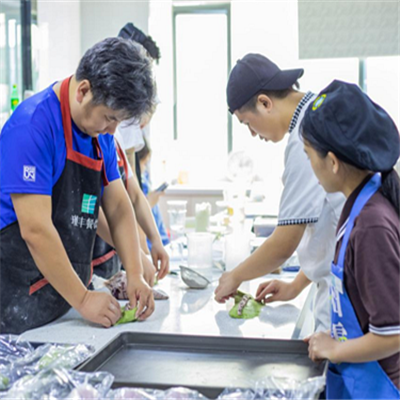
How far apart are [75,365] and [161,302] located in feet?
2.05

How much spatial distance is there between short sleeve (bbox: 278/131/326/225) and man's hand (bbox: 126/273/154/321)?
413 mm

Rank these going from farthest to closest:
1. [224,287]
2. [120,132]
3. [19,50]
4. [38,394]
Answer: [19,50]
[120,132]
[224,287]
[38,394]

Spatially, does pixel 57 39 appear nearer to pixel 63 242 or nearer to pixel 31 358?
pixel 63 242

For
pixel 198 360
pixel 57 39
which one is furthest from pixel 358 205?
pixel 57 39

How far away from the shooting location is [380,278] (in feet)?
3.31

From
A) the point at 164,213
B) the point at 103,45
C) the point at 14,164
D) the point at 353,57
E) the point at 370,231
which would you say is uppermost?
the point at 353,57

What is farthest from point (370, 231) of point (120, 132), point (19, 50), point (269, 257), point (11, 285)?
point (19, 50)

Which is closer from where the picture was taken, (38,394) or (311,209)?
(38,394)

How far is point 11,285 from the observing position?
4.75ft

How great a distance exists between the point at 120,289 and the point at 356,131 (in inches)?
36.7

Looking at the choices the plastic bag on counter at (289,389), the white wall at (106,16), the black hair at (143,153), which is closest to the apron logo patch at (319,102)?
the plastic bag on counter at (289,389)

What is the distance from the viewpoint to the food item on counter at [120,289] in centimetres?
174

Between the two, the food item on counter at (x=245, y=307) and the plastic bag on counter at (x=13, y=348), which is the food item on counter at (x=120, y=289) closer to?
the food item on counter at (x=245, y=307)

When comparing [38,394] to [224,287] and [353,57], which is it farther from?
[353,57]
